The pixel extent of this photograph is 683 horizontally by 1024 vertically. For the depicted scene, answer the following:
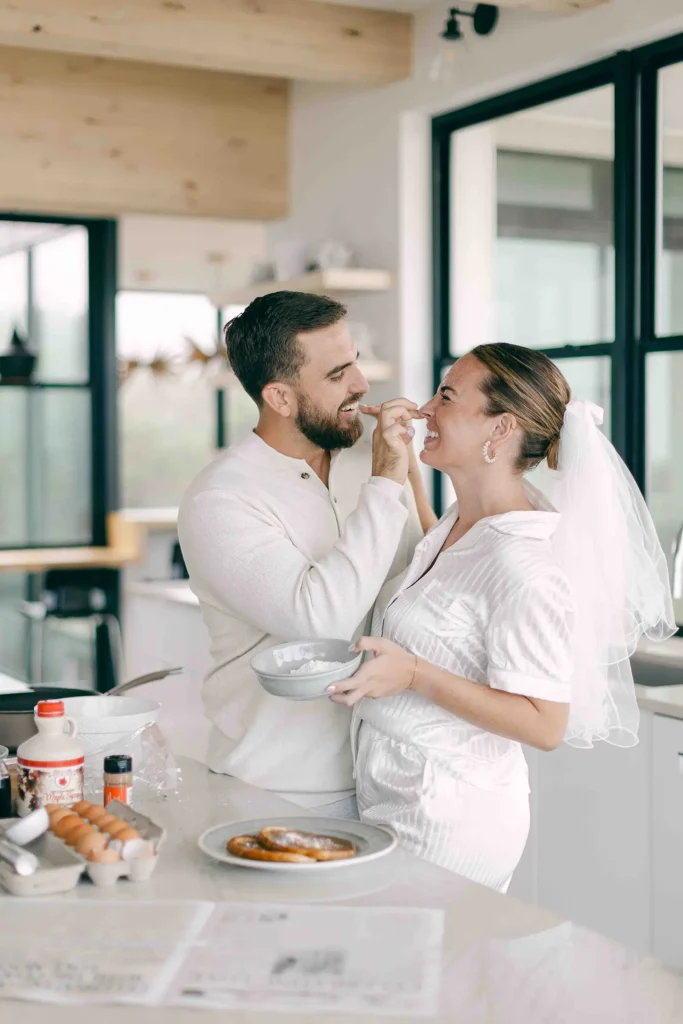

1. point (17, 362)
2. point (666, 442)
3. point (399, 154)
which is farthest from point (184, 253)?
point (666, 442)

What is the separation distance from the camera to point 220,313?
29.5 feet

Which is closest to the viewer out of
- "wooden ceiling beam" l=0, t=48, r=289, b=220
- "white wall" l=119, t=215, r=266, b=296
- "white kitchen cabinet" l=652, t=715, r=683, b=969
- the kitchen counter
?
the kitchen counter

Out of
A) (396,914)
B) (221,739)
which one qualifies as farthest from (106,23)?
(396,914)

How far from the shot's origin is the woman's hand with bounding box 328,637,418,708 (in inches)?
69.7

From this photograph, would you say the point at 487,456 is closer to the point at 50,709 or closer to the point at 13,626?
the point at 50,709

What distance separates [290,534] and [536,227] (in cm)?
228

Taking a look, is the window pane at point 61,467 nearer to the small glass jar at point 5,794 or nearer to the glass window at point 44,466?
the glass window at point 44,466

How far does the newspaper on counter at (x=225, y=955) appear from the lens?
1.26 m

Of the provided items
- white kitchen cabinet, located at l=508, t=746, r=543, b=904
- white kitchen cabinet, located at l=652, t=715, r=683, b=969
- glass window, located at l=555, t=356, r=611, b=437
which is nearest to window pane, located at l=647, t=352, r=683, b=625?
glass window, located at l=555, t=356, r=611, b=437

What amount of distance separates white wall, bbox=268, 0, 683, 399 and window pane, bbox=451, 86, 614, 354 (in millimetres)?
134

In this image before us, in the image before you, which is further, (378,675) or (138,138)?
(138,138)

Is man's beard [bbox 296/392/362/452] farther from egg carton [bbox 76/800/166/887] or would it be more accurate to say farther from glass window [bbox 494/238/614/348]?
glass window [bbox 494/238/614/348]

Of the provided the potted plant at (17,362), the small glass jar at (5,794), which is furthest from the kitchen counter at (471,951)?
the potted plant at (17,362)

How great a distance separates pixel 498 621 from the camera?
1842 mm
